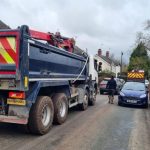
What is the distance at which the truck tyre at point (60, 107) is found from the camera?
9.55 metres

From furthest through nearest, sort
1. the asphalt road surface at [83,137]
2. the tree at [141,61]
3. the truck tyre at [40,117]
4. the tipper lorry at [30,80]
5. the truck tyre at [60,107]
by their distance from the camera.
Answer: the tree at [141,61] → the truck tyre at [60,107] → the truck tyre at [40,117] → the tipper lorry at [30,80] → the asphalt road surface at [83,137]

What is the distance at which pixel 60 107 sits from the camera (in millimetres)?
9812

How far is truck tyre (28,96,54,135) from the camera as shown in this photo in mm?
7984

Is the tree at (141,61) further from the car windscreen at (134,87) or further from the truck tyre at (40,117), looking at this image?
the truck tyre at (40,117)

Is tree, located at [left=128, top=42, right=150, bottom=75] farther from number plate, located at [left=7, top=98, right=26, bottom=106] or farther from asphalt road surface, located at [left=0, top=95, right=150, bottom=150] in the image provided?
number plate, located at [left=7, top=98, right=26, bottom=106]

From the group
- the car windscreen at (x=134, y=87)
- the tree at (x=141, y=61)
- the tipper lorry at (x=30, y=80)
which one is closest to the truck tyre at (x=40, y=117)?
the tipper lorry at (x=30, y=80)

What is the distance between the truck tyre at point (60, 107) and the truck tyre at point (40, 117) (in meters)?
0.90

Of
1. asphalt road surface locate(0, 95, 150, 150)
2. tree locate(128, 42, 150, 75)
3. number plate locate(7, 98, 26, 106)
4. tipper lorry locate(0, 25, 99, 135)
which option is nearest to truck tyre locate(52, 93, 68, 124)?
tipper lorry locate(0, 25, 99, 135)

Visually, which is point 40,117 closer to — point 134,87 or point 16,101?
point 16,101

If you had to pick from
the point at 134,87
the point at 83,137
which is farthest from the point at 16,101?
the point at 134,87

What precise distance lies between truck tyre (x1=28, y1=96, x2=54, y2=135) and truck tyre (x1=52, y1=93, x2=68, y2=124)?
0.90 m

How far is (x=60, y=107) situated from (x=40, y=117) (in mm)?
1782

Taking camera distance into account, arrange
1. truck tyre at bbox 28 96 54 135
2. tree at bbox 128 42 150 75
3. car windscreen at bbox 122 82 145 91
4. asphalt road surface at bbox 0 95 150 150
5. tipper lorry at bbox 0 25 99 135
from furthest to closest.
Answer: tree at bbox 128 42 150 75 → car windscreen at bbox 122 82 145 91 → truck tyre at bbox 28 96 54 135 → tipper lorry at bbox 0 25 99 135 → asphalt road surface at bbox 0 95 150 150

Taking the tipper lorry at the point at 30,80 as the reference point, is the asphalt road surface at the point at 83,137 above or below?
below
